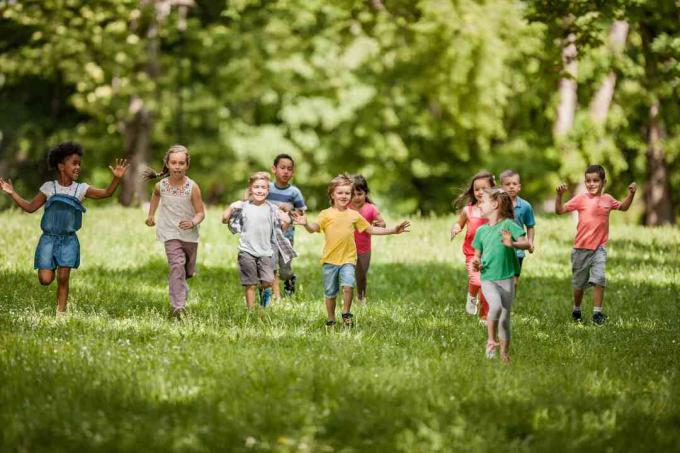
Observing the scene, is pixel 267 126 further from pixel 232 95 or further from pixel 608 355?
pixel 608 355

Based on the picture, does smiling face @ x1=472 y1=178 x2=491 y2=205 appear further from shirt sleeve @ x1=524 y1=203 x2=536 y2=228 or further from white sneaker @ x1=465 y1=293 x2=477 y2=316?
white sneaker @ x1=465 y1=293 x2=477 y2=316

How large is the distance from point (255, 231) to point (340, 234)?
1.46m

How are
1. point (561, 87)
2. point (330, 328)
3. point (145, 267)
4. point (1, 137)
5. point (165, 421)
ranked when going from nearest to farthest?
point (165, 421) → point (330, 328) → point (145, 267) → point (561, 87) → point (1, 137)

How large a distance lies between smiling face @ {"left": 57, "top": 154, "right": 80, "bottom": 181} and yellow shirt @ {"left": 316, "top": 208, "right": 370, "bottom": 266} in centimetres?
280

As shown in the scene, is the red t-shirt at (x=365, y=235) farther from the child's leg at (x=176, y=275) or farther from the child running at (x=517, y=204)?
the child's leg at (x=176, y=275)

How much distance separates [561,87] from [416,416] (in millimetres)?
25606

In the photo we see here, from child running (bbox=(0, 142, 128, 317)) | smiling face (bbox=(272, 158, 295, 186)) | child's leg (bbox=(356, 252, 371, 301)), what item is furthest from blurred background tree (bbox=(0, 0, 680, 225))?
child running (bbox=(0, 142, 128, 317))

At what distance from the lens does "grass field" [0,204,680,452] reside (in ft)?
19.5

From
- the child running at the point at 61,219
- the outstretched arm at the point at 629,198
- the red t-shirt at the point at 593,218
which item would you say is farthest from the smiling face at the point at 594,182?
the child running at the point at 61,219

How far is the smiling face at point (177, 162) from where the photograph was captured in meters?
10.1

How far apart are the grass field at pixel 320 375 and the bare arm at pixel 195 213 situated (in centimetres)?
105

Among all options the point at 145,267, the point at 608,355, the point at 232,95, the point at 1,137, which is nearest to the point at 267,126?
the point at 232,95

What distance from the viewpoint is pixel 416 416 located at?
20.6 feet

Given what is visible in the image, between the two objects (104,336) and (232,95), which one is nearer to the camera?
(104,336)
